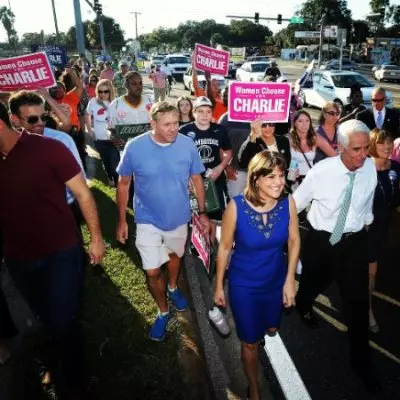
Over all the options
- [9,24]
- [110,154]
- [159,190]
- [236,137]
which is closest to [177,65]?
[110,154]

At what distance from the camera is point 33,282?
2865mm

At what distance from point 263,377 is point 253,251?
124 centimetres

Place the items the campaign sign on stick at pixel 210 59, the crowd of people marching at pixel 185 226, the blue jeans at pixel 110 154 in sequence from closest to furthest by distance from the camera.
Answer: the crowd of people marching at pixel 185 226 < the blue jeans at pixel 110 154 < the campaign sign on stick at pixel 210 59

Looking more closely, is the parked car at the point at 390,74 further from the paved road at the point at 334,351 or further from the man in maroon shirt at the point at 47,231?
the man in maroon shirt at the point at 47,231

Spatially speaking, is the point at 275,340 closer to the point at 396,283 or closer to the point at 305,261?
the point at 305,261

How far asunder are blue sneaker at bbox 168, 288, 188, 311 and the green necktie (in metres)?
1.72

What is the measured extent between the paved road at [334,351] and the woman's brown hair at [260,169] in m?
1.60

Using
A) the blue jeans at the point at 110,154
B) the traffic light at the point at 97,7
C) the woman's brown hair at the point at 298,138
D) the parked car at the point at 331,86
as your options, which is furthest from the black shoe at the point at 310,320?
the traffic light at the point at 97,7

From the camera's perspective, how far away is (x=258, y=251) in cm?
284

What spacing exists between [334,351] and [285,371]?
0.54 m

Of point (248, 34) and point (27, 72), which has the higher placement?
point (27, 72)

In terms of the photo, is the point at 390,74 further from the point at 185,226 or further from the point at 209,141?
the point at 185,226

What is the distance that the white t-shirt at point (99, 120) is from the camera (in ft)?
22.8

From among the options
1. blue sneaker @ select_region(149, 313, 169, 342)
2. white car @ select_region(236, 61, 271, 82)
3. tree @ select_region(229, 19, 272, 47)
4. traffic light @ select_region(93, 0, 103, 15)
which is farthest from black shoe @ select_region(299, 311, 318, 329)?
tree @ select_region(229, 19, 272, 47)
